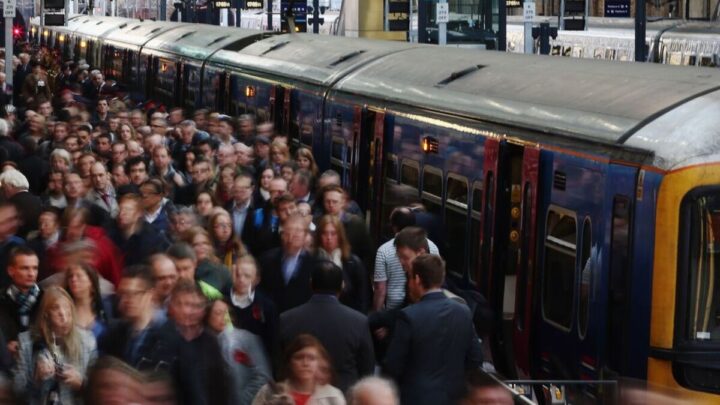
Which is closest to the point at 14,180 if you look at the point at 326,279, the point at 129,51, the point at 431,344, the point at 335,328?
the point at 326,279

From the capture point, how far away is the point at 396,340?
8.99m

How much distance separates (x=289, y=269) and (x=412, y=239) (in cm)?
84

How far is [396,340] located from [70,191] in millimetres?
5004

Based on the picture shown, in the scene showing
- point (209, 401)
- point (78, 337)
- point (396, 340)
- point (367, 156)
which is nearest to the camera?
point (209, 401)

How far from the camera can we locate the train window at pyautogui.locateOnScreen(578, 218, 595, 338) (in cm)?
1039

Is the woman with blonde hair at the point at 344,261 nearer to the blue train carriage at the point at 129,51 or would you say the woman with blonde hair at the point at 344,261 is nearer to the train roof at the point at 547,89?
the train roof at the point at 547,89

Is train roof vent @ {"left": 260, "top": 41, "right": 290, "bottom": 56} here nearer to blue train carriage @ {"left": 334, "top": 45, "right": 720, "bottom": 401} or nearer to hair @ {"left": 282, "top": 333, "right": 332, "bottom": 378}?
blue train carriage @ {"left": 334, "top": 45, "right": 720, "bottom": 401}

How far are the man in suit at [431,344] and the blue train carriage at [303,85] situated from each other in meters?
8.62

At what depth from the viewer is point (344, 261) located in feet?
36.7

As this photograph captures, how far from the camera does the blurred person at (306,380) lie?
23.5 ft

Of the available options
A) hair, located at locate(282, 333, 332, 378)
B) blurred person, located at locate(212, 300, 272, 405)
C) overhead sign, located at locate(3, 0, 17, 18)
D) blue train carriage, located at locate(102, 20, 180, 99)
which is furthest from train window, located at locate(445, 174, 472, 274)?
blue train carriage, located at locate(102, 20, 180, 99)

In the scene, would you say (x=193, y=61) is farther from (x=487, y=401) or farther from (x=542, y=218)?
(x=487, y=401)

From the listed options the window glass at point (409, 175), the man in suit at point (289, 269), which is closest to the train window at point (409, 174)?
the window glass at point (409, 175)

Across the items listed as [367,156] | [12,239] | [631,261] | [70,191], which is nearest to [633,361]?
[631,261]
